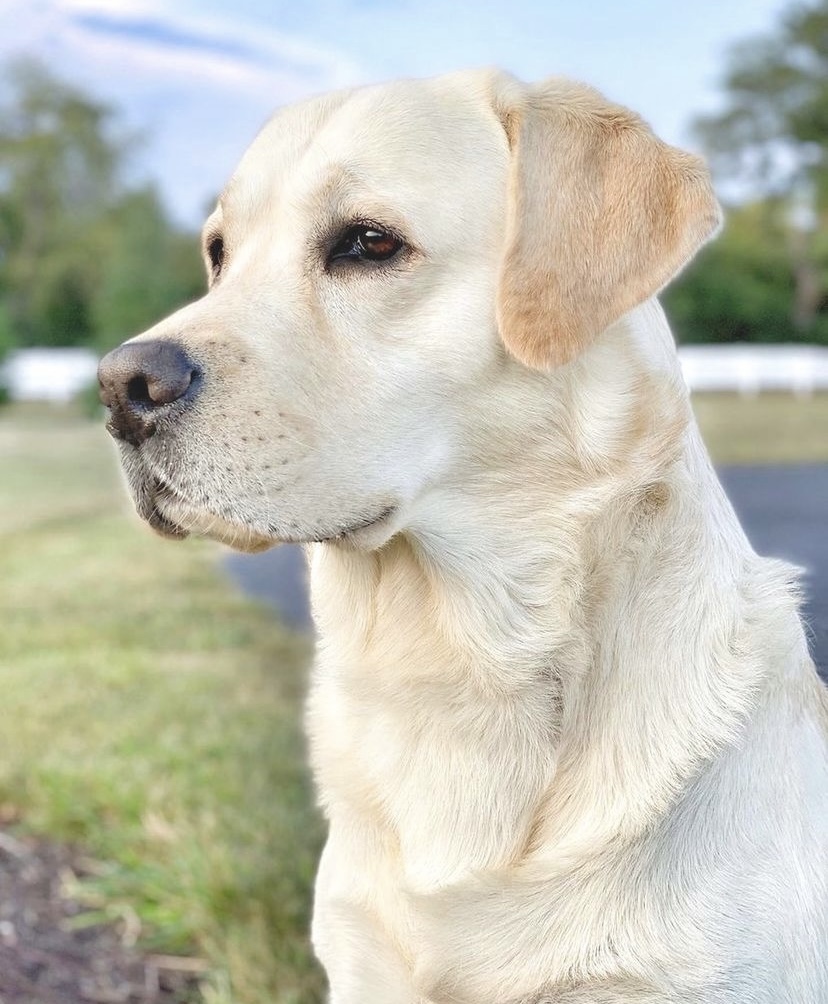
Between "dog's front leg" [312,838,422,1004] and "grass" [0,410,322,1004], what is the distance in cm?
104

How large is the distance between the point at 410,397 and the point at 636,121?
1.60 ft

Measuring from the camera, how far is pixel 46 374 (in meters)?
5.50

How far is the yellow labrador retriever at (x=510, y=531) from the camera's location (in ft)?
4.96

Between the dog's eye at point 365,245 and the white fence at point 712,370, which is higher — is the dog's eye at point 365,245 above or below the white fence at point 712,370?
above

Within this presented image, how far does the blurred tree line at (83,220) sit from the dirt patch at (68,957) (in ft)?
7.99

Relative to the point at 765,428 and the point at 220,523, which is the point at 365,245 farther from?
the point at 765,428

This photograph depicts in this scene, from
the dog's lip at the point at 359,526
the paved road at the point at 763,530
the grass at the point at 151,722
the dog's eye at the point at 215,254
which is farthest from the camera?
the paved road at the point at 763,530

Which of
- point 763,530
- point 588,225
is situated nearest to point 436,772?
point 588,225

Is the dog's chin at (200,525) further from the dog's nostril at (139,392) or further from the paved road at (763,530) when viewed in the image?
the paved road at (763,530)

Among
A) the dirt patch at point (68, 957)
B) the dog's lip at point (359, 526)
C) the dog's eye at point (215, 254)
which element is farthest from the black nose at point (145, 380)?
the dirt patch at point (68, 957)

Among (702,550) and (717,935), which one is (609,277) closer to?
(702,550)

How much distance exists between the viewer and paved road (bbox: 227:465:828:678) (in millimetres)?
4022

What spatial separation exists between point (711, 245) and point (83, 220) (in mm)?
2617

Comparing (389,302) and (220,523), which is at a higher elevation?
(389,302)
